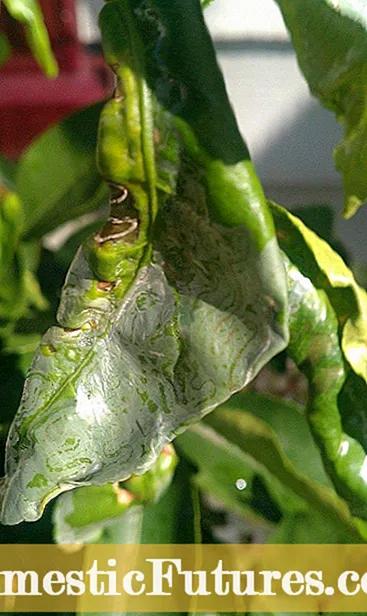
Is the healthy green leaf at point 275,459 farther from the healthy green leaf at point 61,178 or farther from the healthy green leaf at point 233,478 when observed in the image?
the healthy green leaf at point 61,178

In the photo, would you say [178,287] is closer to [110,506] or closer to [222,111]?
[222,111]

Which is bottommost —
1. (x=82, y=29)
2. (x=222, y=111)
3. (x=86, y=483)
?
(x=82, y=29)

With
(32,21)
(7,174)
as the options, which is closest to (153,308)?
(32,21)

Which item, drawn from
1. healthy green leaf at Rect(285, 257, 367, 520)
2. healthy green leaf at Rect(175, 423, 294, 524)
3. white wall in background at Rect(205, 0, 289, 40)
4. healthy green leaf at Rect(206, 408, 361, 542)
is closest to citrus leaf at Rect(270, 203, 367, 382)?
healthy green leaf at Rect(285, 257, 367, 520)

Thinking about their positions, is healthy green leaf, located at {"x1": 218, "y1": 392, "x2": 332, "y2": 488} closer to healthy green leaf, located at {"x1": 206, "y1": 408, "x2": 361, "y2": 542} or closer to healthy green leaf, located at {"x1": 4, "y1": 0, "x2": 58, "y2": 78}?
healthy green leaf, located at {"x1": 206, "y1": 408, "x2": 361, "y2": 542}

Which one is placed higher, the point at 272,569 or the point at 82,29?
the point at 82,29

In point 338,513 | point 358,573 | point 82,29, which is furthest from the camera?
point 82,29

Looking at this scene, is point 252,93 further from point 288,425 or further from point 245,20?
point 288,425

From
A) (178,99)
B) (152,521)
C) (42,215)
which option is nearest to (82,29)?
(42,215)

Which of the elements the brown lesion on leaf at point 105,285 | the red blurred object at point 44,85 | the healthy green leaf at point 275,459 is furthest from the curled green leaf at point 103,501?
the red blurred object at point 44,85
